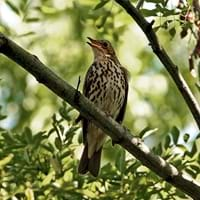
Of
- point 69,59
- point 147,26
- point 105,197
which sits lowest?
point 105,197

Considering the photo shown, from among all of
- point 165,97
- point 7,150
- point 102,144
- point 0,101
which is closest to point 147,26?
point 7,150

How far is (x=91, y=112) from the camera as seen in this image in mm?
3754

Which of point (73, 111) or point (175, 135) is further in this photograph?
point (73, 111)

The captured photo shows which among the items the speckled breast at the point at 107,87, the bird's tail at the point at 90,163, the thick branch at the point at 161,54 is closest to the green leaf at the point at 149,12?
the thick branch at the point at 161,54

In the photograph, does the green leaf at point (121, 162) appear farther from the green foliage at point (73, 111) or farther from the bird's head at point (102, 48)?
the bird's head at point (102, 48)

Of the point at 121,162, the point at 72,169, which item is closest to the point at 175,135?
the point at 121,162

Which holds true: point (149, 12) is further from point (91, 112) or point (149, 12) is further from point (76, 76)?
point (76, 76)

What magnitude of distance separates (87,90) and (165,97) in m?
1.94

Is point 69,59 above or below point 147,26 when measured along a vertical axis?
above

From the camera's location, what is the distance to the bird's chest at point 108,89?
20.5ft

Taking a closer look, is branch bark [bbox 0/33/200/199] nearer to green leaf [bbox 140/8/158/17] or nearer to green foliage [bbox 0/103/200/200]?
A: green foliage [bbox 0/103/200/200]

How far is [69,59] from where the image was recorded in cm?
827

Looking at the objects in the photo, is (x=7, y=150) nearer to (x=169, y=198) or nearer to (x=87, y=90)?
(x=169, y=198)

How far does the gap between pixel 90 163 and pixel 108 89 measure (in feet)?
4.13
